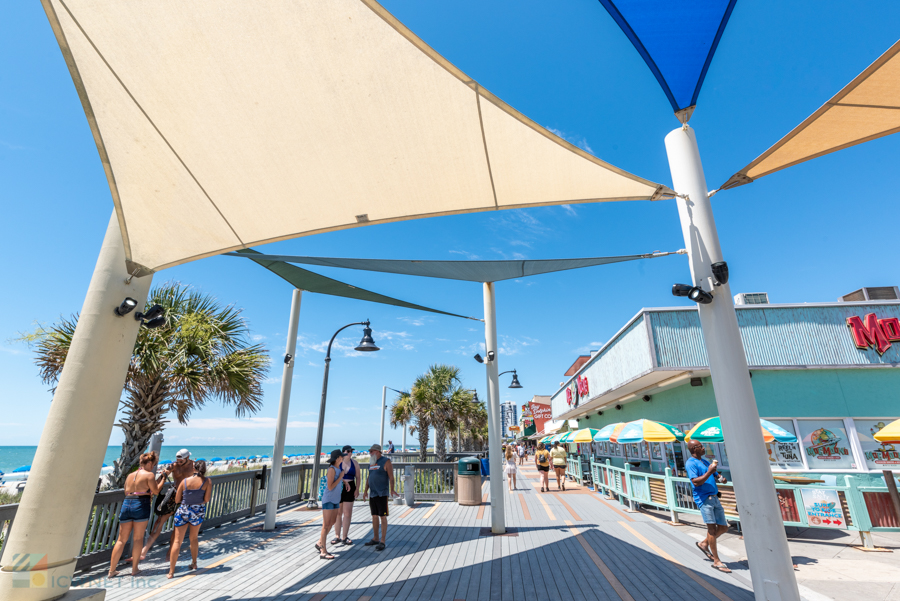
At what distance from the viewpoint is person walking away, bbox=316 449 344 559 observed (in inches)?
259

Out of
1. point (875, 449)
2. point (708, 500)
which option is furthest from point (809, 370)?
point (708, 500)

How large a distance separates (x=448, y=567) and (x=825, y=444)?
39.0ft

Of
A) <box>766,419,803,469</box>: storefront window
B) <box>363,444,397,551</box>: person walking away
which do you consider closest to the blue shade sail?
<box>363,444,397,551</box>: person walking away

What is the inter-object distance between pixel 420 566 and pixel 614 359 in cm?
1227

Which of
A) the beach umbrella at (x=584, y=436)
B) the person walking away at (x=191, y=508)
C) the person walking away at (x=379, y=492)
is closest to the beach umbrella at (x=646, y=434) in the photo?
the beach umbrella at (x=584, y=436)

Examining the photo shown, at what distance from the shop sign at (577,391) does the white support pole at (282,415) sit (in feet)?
50.1

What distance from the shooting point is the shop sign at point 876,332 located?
39.1 ft

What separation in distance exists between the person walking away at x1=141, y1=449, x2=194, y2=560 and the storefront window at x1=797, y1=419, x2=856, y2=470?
1513 cm

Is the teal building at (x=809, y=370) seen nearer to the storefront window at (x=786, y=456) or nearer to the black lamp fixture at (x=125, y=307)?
the storefront window at (x=786, y=456)

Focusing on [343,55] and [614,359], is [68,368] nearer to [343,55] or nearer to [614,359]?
[343,55]

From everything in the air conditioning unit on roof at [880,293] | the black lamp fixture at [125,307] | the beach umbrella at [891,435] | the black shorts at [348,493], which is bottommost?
the black shorts at [348,493]

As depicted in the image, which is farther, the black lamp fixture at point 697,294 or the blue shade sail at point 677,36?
the blue shade sail at point 677,36

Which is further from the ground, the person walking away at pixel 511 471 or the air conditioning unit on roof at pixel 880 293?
the air conditioning unit on roof at pixel 880 293

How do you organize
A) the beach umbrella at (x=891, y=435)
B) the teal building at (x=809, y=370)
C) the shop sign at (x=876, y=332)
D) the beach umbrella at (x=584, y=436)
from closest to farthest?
the beach umbrella at (x=891, y=435)
the teal building at (x=809, y=370)
the shop sign at (x=876, y=332)
the beach umbrella at (x=584, y=436)
